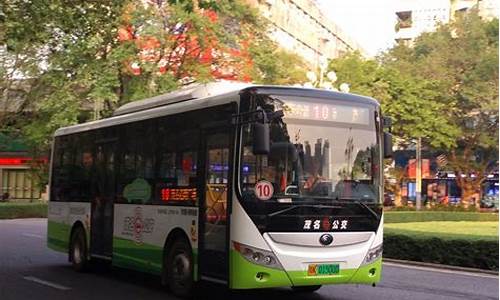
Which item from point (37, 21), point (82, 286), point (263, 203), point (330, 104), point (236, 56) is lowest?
point (82, 286)

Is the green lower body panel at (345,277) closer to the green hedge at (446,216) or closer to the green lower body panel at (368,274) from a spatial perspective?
the green lower body panel at (368,274)

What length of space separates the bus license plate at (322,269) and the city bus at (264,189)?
1 cm

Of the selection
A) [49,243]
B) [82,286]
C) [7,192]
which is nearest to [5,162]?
[7,192]

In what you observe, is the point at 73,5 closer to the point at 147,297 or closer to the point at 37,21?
the point at 37,21

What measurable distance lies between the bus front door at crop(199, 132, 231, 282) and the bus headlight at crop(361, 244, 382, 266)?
6.41 feet

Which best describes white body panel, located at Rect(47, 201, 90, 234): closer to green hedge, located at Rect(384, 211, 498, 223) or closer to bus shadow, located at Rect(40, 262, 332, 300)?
bus shadow, located at Rect(40, 262, 332, 300)

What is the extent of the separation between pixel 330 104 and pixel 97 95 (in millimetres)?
19890

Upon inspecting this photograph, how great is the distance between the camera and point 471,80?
45.8 m

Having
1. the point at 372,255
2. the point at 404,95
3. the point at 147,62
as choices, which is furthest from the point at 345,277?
the point at 404,95

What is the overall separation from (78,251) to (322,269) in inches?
262

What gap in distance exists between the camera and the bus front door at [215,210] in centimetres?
959

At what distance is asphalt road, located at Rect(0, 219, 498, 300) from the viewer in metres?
10.9

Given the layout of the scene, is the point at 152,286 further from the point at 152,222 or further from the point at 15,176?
the point at 15,176

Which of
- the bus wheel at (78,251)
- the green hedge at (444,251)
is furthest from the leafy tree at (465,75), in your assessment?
the bus wheel at (78,251)
